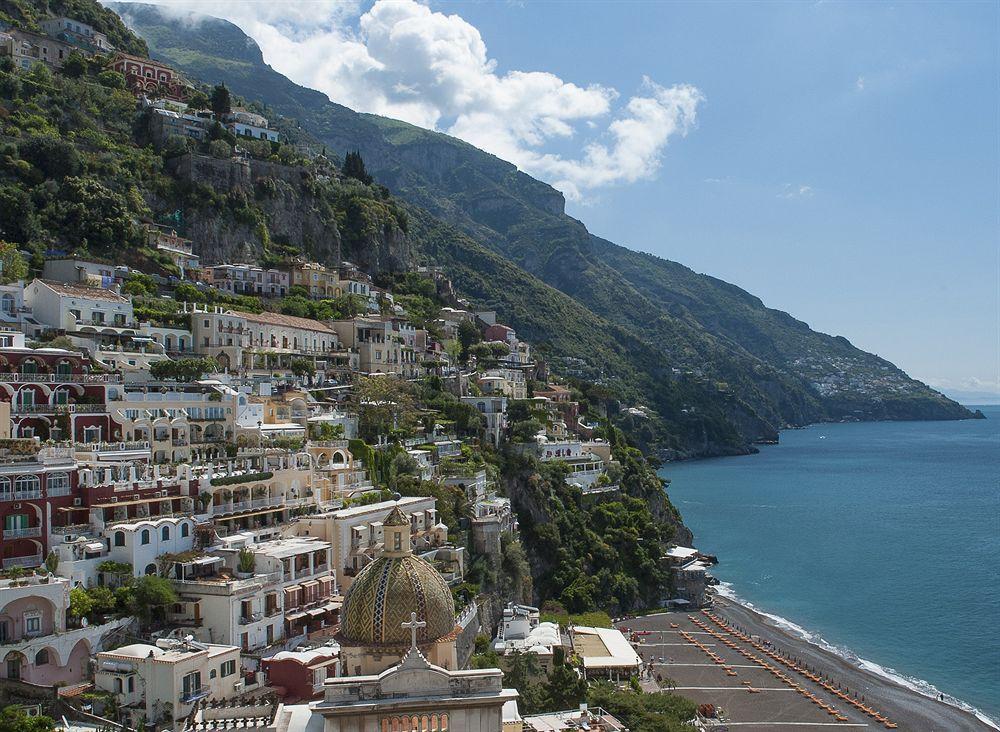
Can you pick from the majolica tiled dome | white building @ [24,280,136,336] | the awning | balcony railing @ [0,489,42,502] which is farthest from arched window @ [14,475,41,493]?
white building @ [24,280,136,336]

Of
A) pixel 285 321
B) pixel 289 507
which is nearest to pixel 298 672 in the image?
pixel 289 507

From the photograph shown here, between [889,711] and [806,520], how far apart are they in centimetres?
5585

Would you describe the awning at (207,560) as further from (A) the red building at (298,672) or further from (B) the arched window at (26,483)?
(B) the arched window at (26,483)

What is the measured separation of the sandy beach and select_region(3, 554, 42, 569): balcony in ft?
99.9

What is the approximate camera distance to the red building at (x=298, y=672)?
29141 mm

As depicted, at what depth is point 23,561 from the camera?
31.2 metres

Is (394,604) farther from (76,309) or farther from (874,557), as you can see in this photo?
(874,557)

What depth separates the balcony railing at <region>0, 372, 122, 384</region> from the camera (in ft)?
131

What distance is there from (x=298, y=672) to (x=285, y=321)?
39528 mm

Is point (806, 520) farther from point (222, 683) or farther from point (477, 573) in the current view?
point (222, 683)

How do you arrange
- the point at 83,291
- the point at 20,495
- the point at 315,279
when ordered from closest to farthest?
the point at 20,495 < the point at 83,291 < the point at 315,279

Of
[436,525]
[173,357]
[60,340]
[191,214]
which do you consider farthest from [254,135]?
[436,525]

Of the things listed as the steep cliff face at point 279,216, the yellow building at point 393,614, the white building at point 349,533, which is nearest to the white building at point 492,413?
the steep cliff face at point 279,216

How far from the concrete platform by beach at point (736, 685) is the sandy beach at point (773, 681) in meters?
0.05
